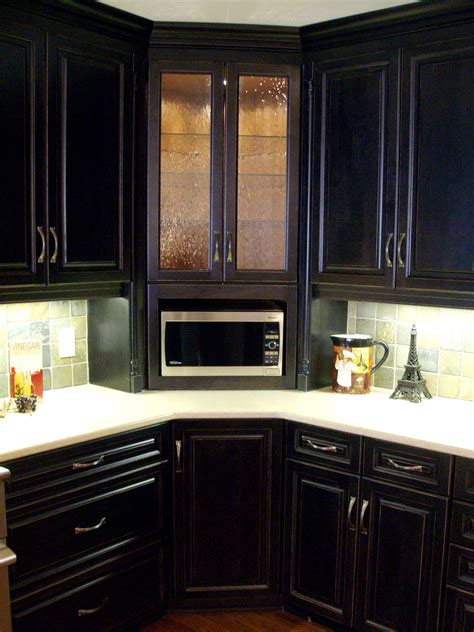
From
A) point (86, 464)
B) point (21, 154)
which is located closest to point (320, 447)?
point (86, 464)

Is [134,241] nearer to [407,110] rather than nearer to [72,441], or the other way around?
[72,441]

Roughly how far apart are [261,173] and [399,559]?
1.62 metres

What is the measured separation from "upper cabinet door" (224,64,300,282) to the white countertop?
0.55 meters

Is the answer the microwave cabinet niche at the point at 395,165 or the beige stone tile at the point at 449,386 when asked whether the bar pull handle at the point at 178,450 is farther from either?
the beige stone tile at the point at 449,386

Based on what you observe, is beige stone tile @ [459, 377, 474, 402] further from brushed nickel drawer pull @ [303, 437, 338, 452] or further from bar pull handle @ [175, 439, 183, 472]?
bar pull handle @ [175, 439, 183, 472]

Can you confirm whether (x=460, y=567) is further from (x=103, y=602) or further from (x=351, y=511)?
(x=103, y=602)

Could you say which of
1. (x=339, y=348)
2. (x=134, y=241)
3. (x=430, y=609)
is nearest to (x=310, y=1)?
(x=134, y=241)

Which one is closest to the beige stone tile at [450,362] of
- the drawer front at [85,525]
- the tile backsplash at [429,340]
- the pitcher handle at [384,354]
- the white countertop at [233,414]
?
the tile backsplash at [429,340]

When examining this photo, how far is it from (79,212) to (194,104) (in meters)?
0.69

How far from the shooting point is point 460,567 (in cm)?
235

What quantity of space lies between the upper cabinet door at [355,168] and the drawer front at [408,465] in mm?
676

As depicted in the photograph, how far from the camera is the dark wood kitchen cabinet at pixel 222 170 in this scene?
2918 mm

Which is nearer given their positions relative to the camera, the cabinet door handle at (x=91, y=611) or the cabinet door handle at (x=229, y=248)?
the cabinet door handle at (x=91, y=611)

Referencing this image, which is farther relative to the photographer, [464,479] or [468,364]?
[468,364]
